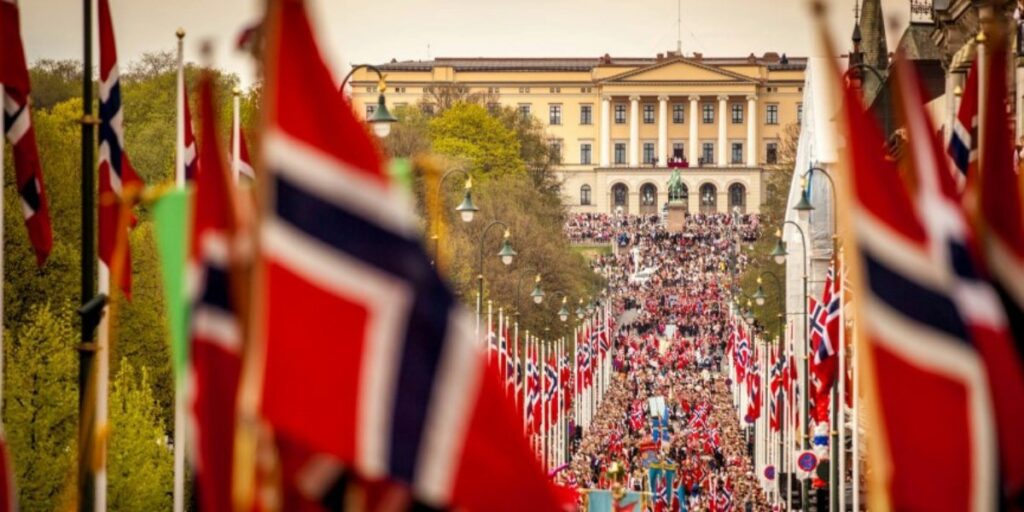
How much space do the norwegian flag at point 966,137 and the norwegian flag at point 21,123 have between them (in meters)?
7.26

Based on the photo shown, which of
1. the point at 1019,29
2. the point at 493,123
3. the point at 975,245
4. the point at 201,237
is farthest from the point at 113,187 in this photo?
the point at 493,123

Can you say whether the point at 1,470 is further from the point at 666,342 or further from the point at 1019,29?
the point at 666,342

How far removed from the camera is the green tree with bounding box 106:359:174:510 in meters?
37.7

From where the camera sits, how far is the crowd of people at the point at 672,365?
52156 millimetres

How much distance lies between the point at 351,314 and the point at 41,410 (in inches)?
1090

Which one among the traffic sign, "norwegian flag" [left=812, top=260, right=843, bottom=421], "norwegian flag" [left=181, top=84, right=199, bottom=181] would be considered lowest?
the traffic sign

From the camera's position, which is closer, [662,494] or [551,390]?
[662,494]

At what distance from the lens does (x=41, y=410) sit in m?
36.1

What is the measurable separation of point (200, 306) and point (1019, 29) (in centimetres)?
2771

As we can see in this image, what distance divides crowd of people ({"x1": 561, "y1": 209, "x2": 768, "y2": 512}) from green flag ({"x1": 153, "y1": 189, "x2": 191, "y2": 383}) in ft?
60.4

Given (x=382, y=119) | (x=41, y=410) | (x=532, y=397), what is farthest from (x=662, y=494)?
(x=382, y=119)

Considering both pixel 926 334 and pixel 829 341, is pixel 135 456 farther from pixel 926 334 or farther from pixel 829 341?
pixel 926 334

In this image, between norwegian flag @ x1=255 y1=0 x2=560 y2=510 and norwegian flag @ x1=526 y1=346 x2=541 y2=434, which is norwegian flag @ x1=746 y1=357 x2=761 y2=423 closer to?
norwegian flag @ x1=526 y1=346 x2=541 y2=434

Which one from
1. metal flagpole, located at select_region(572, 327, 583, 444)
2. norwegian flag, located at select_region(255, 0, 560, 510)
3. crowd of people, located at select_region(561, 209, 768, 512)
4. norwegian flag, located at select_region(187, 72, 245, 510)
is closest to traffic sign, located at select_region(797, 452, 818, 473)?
crowd of people, located at select_region(561, 209, 768, 512)
